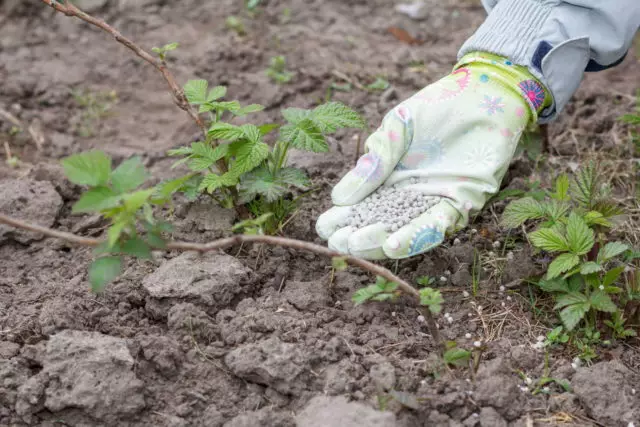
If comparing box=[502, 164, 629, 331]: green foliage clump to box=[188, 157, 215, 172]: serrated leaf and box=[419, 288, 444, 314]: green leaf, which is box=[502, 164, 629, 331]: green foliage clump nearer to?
box=[419, 288, 444, 314]: green leaf

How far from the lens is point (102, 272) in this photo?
1.63m

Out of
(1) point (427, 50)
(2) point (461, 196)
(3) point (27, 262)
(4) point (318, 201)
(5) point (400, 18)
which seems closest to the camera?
(2) point (461, 196)

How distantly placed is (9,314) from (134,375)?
1.60 ft

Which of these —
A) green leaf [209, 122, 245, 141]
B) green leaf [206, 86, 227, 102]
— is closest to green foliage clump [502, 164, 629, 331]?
green leaf [209, 122, 245, 141]

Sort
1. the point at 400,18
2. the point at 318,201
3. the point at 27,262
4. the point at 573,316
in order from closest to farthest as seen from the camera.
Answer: the point at 573,316
the point at 27,262
the point at 318,201
the point at 400,18

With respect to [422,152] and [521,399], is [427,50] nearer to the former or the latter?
[422,152]

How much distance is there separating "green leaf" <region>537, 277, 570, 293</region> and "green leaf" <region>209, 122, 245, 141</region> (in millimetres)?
971

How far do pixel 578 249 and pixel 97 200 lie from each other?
1265mm

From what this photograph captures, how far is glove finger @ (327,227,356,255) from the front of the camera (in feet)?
6.55

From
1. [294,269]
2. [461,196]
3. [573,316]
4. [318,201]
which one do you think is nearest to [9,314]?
[294,269]

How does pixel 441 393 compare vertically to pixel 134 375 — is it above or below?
below

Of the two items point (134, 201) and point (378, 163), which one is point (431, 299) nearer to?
point (378, 163)

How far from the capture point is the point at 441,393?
1.73 metres

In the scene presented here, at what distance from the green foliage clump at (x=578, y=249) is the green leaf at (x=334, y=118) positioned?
1.75ft
